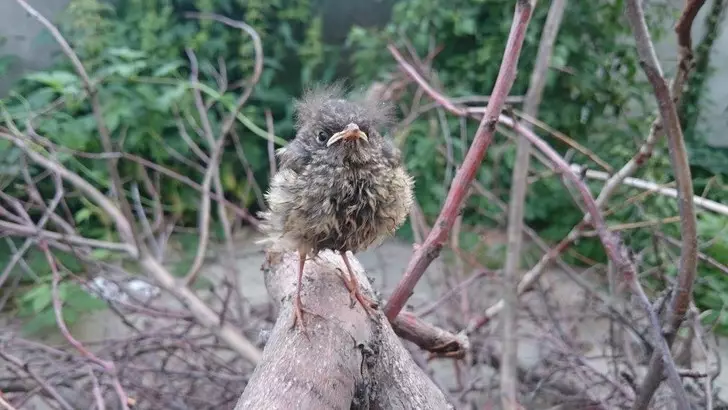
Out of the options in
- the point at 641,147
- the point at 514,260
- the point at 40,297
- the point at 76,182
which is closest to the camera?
the point at 514,260

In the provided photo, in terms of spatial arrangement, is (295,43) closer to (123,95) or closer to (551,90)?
(123,95)

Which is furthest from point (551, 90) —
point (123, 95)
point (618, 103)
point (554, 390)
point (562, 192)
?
point (123, 95)

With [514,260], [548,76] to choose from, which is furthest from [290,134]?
[514,260]

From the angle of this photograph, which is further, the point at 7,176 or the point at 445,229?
the point at 7,176

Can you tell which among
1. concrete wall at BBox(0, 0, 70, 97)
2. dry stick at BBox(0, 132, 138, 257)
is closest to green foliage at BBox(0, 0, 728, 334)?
concrete wall at BBox(0, 0, 70, 97)

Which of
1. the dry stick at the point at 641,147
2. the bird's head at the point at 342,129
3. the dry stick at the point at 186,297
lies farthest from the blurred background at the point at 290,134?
the bird's head at the point at 342,129

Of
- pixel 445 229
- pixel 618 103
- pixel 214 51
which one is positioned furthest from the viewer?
pixel 214 51

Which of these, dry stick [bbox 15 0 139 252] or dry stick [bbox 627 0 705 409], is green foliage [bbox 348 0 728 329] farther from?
dry stick [bbox 627 0 705 409]

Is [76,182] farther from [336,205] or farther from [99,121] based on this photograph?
[336,205]

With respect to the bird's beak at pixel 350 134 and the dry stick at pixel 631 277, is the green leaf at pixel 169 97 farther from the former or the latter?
the dry stick at pixel 631 277
